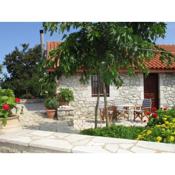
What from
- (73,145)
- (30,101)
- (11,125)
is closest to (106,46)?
(11,125)

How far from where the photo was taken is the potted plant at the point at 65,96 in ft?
38.7

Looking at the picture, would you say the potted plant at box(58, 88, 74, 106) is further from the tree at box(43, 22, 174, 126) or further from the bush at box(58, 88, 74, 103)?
the tree at box(43, 22, 174, 126)

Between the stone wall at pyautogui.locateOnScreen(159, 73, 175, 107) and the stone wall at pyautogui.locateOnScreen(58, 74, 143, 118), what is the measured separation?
99 centimetres

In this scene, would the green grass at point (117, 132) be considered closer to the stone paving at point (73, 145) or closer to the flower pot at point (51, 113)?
the stone paving at point (73, 145)

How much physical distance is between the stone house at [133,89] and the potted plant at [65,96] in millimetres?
269

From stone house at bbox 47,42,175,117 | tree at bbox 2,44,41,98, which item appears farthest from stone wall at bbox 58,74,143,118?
tree at bbox 2,44,41,98

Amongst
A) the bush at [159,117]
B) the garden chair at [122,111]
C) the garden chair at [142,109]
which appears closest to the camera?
the bush at [159,117]

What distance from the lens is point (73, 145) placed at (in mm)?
4418

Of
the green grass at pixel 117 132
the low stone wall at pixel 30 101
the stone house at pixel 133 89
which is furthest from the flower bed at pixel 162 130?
the low stone wall at pixel 30 101

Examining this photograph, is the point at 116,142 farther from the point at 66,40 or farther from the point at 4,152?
the point at 66,40

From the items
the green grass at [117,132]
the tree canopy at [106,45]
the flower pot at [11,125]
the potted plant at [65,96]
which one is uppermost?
the tree canopy at [106,45]

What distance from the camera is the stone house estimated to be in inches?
480

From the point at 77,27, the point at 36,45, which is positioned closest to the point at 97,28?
the point at 77,27
